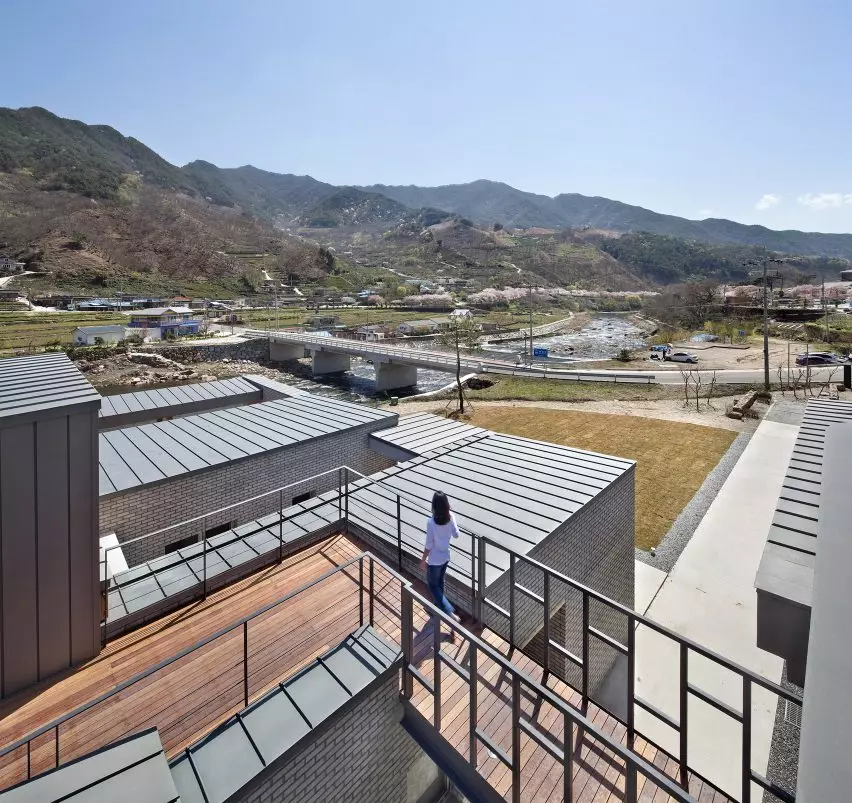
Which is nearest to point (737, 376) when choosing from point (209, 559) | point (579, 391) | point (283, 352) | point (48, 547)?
point (579, 391)

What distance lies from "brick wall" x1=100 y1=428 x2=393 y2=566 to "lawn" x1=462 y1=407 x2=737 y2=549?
8.63m

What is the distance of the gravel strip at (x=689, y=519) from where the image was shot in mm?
12547

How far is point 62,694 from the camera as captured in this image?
13.8 feet

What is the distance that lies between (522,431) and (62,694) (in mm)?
21846

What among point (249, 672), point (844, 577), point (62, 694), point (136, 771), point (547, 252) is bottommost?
point (62, 694)

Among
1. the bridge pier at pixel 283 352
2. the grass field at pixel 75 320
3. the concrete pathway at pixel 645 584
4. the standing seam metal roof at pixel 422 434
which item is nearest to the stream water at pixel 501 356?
the bridge pier at pixel 283 352

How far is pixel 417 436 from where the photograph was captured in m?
11.8

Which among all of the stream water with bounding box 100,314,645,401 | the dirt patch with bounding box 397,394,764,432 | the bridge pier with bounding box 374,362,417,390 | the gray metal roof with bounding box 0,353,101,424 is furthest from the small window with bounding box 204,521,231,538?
the bridge pier with bounding box 374,362,417,390

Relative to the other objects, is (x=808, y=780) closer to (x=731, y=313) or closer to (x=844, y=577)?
(x=844, y=577)

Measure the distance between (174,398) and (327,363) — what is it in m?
40.0

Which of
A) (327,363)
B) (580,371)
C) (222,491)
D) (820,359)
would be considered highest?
(820,359)

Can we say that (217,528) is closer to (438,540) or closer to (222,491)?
(222,491)

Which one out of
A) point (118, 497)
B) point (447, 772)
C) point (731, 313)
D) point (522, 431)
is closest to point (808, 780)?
point (447, 772)

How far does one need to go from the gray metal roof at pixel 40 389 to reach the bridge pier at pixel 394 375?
1513 inches
